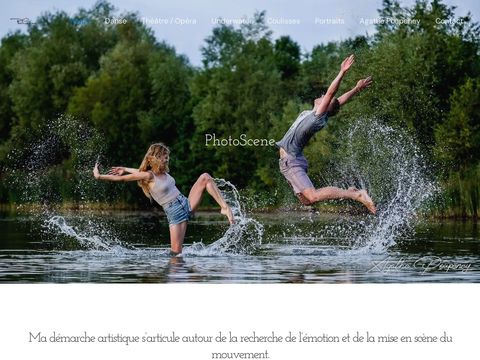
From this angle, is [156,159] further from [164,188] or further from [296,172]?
[296,172]

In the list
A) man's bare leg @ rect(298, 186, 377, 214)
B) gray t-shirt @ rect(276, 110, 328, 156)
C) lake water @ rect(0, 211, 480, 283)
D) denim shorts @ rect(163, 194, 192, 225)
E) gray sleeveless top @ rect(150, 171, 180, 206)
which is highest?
gray t-shirt @ rect(276, 110, 328, 156)

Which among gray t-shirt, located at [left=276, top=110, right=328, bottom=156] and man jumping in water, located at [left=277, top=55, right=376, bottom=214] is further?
gray t-shirt, located at [left=276, top=110, right=328, bottom=156]

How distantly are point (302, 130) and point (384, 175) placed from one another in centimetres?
973

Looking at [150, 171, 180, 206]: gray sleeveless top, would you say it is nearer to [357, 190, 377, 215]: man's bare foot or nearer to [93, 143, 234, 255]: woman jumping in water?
[93, 143, 234, 255]: woman jumping in water

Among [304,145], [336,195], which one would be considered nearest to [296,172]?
[304,145]

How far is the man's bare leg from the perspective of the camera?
578 inches

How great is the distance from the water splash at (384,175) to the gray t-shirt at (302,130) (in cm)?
474

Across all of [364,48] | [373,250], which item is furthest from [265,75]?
[373,250]

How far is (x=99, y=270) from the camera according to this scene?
14539 millimetres

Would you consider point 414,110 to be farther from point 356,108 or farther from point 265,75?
point 265,75

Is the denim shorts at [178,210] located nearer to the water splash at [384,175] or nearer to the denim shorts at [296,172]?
the denim shorts at [296,172]

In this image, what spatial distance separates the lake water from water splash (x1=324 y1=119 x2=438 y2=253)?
42 cm

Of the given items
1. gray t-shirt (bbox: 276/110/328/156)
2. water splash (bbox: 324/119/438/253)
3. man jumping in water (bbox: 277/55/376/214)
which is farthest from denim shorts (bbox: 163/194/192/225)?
water splash (bbox: 324/119/438/253)

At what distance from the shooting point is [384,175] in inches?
973
